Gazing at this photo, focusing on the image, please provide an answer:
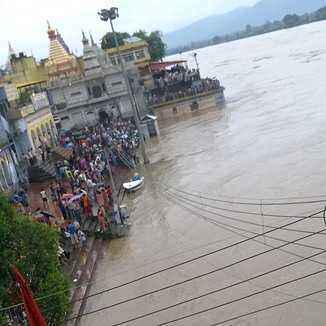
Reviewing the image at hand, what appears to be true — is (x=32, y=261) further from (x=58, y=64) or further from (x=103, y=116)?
(x=58, y=64)

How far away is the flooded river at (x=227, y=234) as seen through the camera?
41.4 ft

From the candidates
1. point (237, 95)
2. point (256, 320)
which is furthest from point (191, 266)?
point (237, 95)

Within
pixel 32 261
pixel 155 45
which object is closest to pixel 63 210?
pixel 32 261

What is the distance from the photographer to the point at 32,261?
1122cm

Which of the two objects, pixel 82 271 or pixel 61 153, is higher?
pixel 61 153

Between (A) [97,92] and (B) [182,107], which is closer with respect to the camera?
(A) [97,92]

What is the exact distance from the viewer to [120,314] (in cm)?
1370

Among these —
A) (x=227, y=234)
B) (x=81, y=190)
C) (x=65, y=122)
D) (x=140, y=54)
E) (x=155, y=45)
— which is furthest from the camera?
(x=155, y=45)

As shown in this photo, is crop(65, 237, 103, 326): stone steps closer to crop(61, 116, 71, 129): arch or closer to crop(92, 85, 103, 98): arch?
crop(61, 116, 71, 129): arch

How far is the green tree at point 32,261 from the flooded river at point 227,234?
2.08m

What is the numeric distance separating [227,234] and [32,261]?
23.9 ft

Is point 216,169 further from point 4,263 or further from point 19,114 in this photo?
point 4,263

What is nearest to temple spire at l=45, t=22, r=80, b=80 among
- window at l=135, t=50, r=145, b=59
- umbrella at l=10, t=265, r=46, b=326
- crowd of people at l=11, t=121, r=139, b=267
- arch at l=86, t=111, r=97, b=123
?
arch at l=86, t=111, r=97, b=123

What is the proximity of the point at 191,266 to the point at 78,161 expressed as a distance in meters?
14.0
